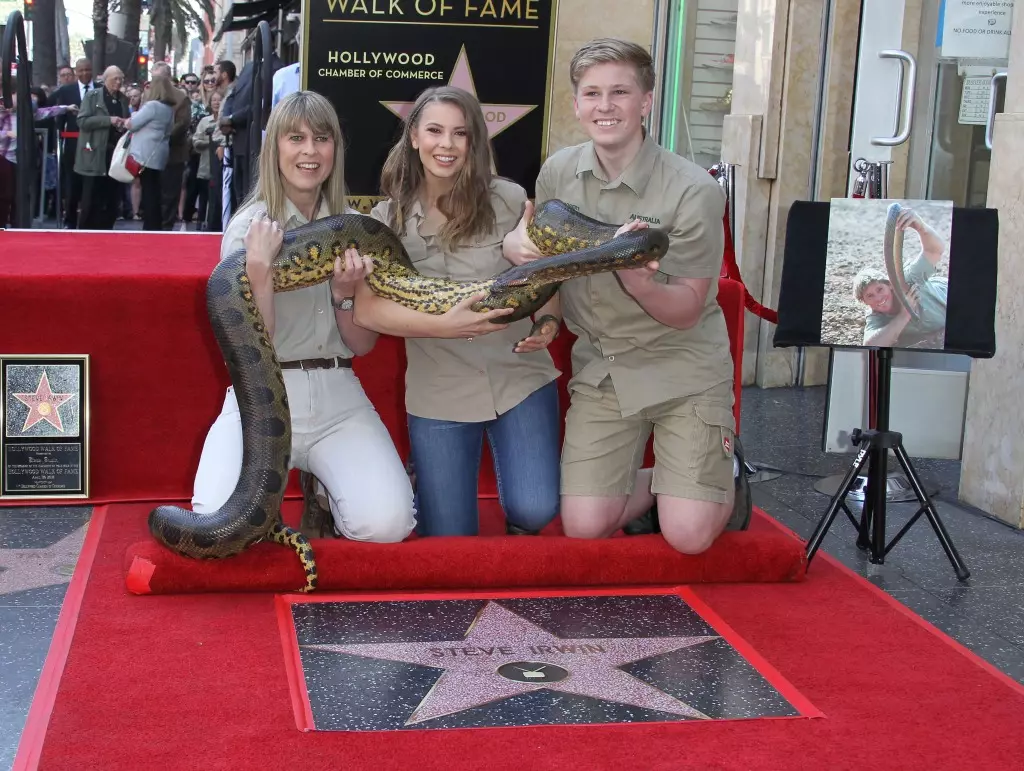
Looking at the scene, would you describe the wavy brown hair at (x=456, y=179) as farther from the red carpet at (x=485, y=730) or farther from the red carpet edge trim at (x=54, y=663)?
the red carpet edge trim at (x=54, y=663)

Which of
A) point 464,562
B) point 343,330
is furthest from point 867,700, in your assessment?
point 343,330

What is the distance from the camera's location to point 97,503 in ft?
16.0

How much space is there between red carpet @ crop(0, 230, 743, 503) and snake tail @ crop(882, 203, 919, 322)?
0.74 metres

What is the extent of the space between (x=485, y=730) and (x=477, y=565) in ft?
3.41

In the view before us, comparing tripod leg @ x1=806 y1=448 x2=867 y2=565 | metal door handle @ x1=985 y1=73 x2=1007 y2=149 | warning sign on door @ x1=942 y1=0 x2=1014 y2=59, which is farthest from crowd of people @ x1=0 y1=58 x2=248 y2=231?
tripod leg @ x1=806 y1=448 x2=867 y2=565

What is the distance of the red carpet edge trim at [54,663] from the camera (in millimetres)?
2803

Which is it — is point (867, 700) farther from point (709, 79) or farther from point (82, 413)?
point (709, 79)

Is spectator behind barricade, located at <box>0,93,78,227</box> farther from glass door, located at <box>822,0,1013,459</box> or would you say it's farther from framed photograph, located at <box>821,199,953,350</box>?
framed photograph, located at <box>821,199,953,350</box>

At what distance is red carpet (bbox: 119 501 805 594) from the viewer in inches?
151

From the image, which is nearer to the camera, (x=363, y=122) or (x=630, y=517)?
(x=630, y=517)

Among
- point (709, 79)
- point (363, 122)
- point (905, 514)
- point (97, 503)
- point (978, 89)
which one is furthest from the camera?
point (709, 79)

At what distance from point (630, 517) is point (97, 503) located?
2122mm

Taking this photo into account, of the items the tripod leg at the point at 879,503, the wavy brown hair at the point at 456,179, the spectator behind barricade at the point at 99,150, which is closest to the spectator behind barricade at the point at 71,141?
the spectator behind barricade at the point at 99,150

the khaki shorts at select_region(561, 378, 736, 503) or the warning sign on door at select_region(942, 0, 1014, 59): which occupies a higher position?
the warning sign on door at select_region(942, 0, 1014, 59)
